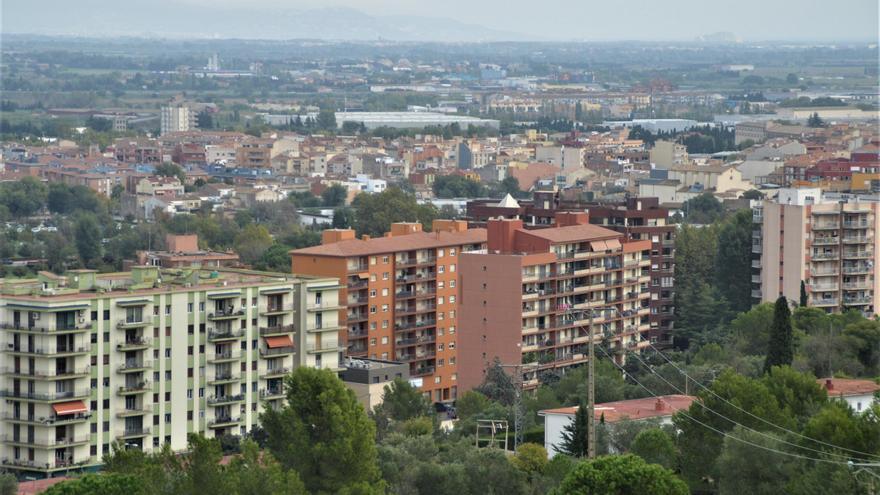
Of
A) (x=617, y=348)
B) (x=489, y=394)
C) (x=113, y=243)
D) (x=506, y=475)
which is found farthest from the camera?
(x=113, y=243)

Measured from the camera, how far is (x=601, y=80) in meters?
132

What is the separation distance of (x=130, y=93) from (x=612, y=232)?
90.3 m

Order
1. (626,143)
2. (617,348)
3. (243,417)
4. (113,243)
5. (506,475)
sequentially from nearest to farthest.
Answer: (506,475) → (243,417) → (617,348) → (113,243) → (626,143)

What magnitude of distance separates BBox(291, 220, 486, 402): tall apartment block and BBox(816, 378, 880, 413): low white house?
5.78 m

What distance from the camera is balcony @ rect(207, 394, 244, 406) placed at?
17.9 metres

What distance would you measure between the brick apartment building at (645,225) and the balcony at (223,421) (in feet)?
29.3

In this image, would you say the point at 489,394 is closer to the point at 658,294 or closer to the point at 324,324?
the point at 324,324

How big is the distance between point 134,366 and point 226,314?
1156mm

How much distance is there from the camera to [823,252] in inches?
1027

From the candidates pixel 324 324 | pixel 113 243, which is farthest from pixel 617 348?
pixel 113 243

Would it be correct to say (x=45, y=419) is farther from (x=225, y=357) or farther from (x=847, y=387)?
(x=847, y=387)

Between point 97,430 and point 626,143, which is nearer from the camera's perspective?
Answer: point 97,430

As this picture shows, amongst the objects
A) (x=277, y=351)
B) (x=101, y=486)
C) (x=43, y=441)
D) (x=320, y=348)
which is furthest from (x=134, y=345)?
(x=101, y=486)

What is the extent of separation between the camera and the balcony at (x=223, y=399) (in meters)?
17.9
